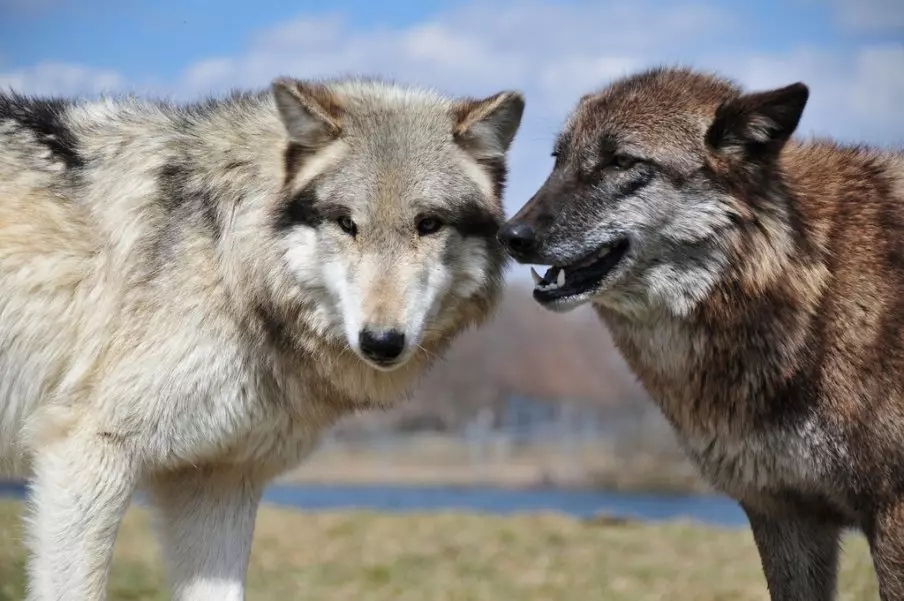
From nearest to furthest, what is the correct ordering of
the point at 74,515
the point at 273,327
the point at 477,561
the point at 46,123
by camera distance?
the point at 74,515 → the point at 273,327 → the point at 46,123 → the point at 477,561

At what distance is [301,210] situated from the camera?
169 inches

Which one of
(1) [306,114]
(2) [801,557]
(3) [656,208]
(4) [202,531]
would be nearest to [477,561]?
(4) [202,531]

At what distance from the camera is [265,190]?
4.42 metres

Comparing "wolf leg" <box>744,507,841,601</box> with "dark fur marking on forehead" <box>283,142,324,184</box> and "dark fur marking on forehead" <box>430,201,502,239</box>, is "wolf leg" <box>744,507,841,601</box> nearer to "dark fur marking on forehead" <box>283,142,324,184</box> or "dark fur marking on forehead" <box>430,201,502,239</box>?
"dark fur marking on forehead" <box>430,201,502,239</box>

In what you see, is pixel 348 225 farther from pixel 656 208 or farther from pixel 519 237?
pixel 656 208

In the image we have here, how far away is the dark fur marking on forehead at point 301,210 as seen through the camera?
4.27 m

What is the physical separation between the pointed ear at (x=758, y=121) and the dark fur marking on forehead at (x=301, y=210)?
5.17 feet

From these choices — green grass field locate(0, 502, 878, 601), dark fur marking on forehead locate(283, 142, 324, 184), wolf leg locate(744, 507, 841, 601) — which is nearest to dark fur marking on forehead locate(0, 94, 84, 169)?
dark fur marking on forehead locate(283, 142, 324, 184)

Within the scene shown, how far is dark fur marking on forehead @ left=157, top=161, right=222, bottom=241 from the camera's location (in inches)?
173

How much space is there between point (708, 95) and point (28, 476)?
10.6ft

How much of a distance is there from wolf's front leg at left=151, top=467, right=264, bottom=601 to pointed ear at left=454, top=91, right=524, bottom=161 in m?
1.75

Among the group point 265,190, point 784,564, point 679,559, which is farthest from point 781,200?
point 679,559

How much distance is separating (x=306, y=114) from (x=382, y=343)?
105 centimetres

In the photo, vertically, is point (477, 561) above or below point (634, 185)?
below
